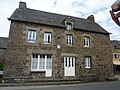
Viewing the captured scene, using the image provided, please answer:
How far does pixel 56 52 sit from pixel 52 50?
519 millimetres

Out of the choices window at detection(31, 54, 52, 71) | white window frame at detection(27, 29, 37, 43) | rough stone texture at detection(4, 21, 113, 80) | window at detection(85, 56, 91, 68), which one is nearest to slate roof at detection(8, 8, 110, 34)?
rough stone texture at detection(4, 21, 113, 80)

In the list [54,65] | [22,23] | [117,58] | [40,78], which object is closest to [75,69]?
[54,65]

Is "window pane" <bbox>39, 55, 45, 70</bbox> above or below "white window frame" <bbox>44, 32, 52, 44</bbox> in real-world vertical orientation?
below

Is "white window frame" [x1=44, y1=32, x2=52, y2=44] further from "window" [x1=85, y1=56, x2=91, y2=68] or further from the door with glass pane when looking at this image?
"window" [x1=85, y1=56, x2=91, y2=68]

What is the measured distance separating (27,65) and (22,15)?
5.73m

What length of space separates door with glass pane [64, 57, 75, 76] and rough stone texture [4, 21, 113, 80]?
1.33 ft

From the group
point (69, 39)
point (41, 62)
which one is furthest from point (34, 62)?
point (69, 39)

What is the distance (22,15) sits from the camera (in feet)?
53.5

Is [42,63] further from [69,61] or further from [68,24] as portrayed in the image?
[68,24]

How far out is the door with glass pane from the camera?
16.3m

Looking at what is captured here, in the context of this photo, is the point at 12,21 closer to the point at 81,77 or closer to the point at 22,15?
the point at 22,15

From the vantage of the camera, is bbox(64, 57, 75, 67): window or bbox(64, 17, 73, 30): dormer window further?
bbox(64, 17, 73, 30): dormer window

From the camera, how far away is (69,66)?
16.5 metres

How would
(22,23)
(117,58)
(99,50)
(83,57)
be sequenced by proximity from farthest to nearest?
(117,58), (99,50), (83,57), (22,23)
